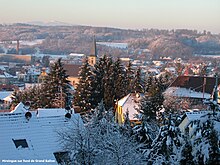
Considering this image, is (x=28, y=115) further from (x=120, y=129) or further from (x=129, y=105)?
(x=129, y=105)

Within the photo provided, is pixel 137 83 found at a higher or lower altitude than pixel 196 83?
higher

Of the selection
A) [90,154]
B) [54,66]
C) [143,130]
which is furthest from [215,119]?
[54,66]

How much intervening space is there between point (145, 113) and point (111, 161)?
51.1 feet

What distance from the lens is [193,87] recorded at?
40.8 meters

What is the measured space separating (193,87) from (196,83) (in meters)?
1.30

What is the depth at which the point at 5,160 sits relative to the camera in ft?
48.1

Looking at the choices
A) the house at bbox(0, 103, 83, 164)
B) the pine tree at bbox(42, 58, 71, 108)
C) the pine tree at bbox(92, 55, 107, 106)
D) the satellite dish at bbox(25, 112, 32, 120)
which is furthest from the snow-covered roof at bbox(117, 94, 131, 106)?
the satellite dish at bbox(25, 112, 32, 120)

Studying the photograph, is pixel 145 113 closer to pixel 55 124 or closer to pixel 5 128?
pixel 55 124

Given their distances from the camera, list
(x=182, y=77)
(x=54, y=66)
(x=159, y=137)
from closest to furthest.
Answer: (x=159, y=137) < (x=54, y=66) < (x=182, y=77)

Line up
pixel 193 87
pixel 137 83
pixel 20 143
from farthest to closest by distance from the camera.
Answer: pixel 193 87 < pixel 137 83 < pixel 20 143

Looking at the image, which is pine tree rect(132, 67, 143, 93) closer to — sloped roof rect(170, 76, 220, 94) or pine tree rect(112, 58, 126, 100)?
pine tree rect(112, 58, 126, 100)

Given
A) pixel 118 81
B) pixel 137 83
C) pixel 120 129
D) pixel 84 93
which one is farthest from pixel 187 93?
pixel 120 129

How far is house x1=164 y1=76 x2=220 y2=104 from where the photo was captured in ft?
123

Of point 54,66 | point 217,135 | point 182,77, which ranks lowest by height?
point 182,77
